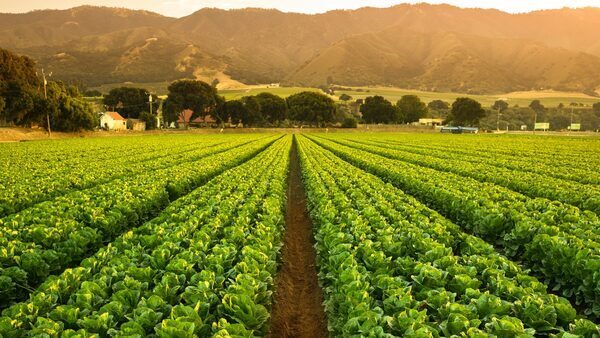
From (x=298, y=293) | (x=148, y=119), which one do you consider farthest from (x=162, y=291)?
(x=148, y=119)

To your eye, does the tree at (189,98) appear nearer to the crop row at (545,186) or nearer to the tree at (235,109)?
the tree at (235,109)

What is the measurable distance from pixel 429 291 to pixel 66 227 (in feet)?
25.1

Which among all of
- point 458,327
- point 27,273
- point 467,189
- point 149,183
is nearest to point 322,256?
point 458,327

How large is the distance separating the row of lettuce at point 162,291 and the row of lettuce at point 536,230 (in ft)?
17.4

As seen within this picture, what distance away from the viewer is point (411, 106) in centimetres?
15438

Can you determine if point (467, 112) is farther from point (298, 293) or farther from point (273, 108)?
point (298, 293)

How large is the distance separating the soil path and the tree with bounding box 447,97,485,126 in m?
122

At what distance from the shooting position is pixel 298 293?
31.7ft

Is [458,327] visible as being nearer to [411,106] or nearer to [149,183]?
[149,183]

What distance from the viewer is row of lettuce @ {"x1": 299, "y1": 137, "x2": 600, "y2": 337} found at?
15.5 ft

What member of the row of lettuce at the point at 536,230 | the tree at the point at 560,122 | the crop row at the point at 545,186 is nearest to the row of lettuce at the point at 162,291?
the row of lettuce at the point at 536,230

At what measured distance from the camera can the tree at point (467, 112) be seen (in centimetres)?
12438

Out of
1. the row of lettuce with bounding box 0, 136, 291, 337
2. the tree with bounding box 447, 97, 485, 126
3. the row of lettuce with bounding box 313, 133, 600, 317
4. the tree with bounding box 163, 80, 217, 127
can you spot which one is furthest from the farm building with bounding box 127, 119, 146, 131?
the row of lettuce with bounding box 0, 136, 291, 337

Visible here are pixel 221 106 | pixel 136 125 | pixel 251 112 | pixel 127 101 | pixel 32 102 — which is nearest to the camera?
pixel 32 102
